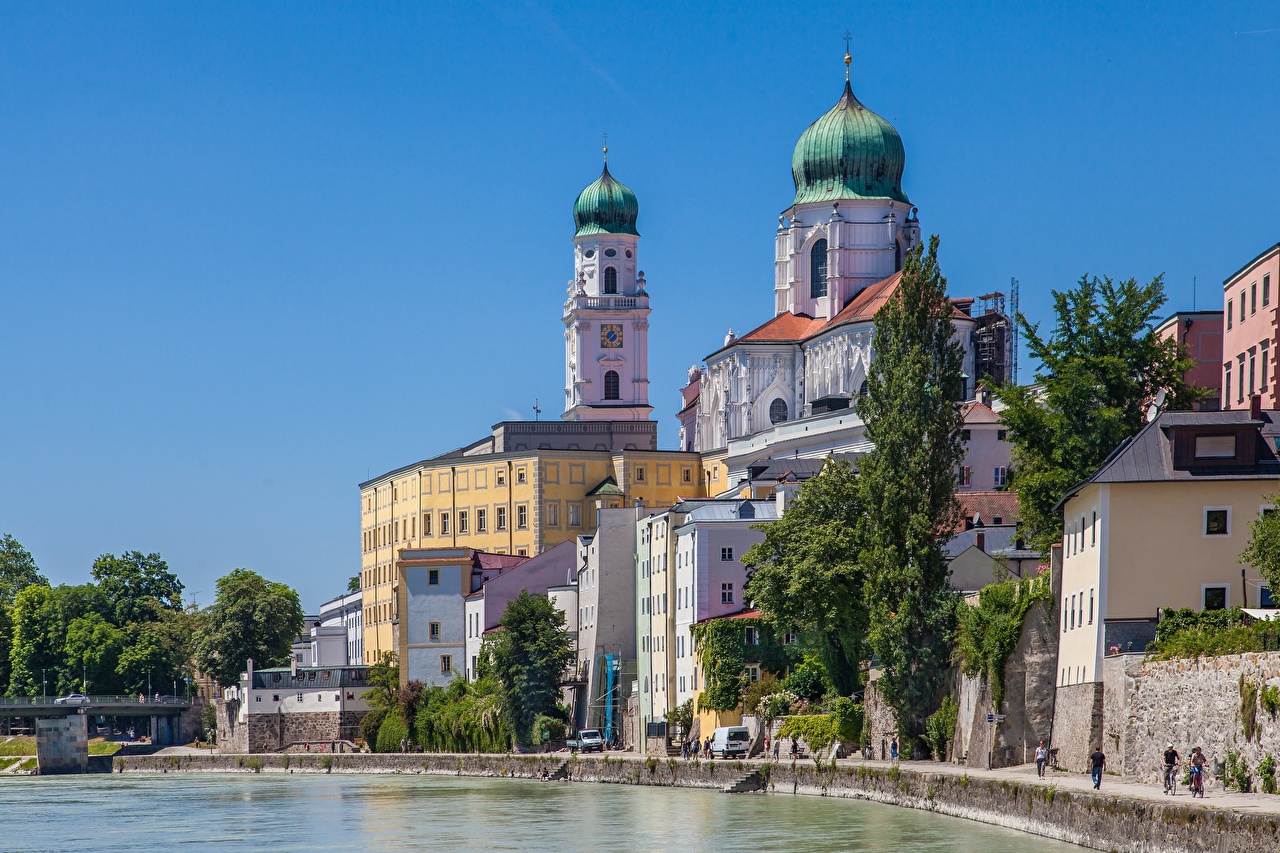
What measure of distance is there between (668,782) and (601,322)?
8811cm

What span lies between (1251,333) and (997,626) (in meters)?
14.3

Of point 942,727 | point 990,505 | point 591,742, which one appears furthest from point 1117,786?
point 591,742

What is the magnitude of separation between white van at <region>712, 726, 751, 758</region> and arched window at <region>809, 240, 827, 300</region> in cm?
5906

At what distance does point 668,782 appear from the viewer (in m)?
66.9

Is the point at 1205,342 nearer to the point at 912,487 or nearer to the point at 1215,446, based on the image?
the point at 912,487

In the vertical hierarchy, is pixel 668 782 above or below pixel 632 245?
below

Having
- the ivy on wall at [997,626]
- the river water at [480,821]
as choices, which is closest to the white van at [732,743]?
the river water at [480,821]

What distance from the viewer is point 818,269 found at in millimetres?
125500

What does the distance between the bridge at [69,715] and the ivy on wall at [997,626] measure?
217 ft

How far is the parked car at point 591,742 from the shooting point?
273ft

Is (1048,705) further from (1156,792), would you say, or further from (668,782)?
(668,782)

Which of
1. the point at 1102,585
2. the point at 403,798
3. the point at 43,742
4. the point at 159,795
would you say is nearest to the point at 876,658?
the point at 1102,585

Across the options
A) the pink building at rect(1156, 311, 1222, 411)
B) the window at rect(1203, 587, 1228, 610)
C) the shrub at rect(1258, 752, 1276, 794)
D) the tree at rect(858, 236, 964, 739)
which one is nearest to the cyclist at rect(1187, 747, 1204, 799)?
the shrub at rect(1258, 752, 1276, 794)

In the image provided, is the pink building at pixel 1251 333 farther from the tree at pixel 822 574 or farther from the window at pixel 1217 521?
the window at pixel 1217 521
